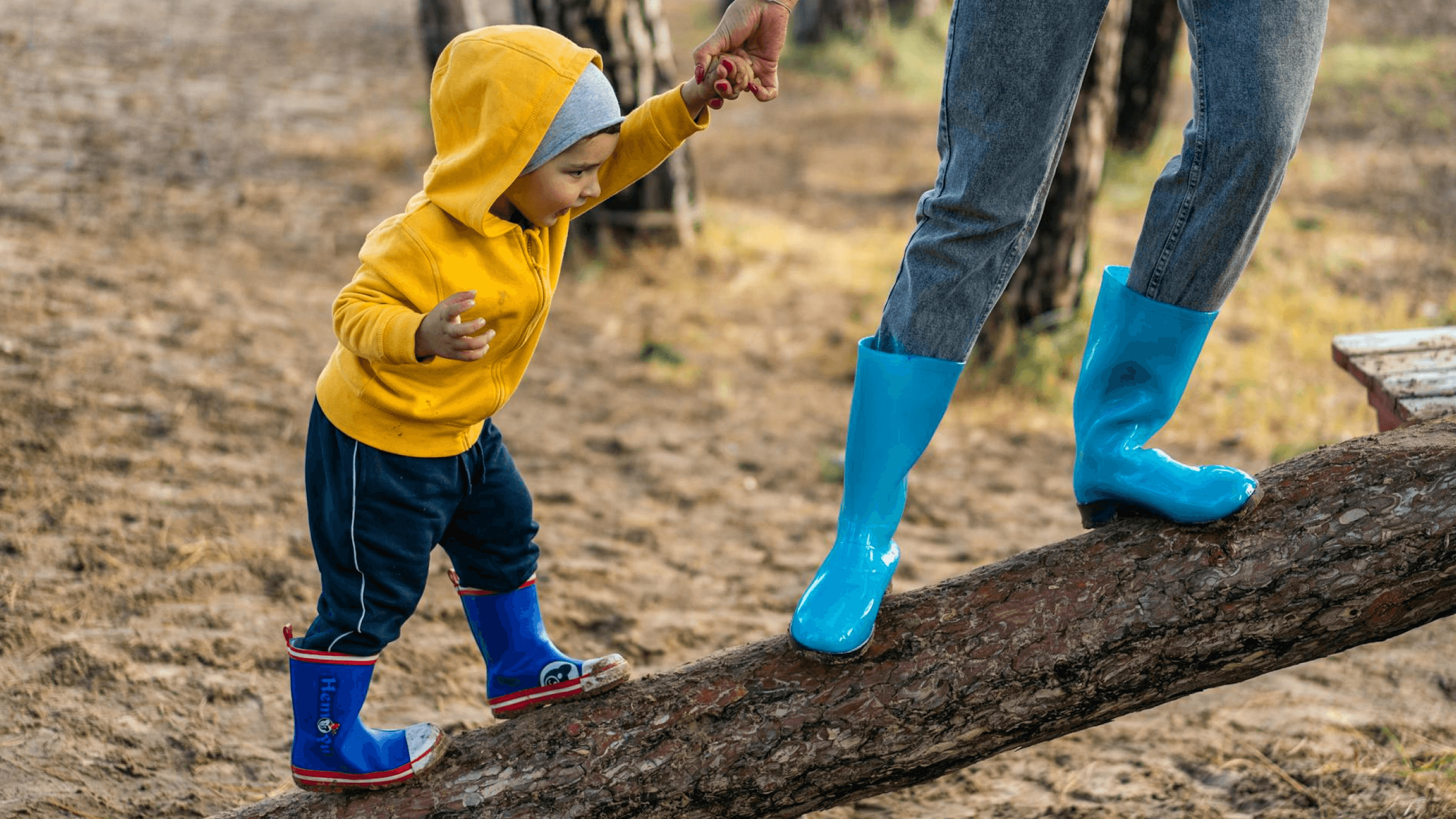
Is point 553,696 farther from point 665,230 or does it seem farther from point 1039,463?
point 665,230

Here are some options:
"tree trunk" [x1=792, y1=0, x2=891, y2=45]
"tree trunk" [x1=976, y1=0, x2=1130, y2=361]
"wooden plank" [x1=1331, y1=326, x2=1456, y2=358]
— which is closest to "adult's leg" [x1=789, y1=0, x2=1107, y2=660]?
"wooden plank" [x1=1331, y1=326, x2=1456, y2=358]

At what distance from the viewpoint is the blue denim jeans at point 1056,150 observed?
1.74 m

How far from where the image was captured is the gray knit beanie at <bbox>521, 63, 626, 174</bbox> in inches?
68.9

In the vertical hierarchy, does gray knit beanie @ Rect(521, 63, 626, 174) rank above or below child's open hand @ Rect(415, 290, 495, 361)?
above

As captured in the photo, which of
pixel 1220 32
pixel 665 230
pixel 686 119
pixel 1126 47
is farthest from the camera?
pixel 1126 47

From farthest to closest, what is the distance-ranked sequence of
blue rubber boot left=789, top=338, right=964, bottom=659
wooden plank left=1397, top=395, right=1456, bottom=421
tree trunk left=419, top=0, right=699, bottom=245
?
1. tree trunk left=419, top=0, right=699, bottom=245
2. wooden plank left=1397, top=395, right=1456, bottom=421
3. blue rubber boot left=789, top=338, right=964, bottom=659

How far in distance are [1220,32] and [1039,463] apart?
2.67 m

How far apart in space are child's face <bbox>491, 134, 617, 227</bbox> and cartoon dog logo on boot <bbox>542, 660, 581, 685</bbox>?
2.58 ft

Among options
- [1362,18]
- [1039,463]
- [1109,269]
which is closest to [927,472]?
[1039,463]

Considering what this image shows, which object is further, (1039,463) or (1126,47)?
(1126,47)

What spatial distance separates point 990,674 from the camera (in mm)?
2012

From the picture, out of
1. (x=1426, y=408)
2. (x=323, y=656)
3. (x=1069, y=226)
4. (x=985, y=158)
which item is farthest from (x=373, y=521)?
(x=1069, y=226)

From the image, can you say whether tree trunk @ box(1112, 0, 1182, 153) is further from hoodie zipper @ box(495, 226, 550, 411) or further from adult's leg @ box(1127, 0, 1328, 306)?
hoodie zipper @ box(495, 226, 550, 411)

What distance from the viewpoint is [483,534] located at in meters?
2.05
